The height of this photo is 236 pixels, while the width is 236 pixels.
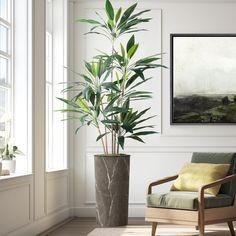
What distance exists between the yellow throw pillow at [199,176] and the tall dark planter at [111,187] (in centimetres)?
71

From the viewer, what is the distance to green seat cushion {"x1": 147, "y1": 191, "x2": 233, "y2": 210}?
5.23m

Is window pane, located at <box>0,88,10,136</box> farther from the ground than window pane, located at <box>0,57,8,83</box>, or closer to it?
closer to it

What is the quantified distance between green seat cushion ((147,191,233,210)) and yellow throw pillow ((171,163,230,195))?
0.14m

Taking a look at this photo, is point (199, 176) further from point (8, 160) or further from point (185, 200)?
point (8, 160)

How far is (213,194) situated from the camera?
17.9 feet

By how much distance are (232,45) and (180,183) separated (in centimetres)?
232

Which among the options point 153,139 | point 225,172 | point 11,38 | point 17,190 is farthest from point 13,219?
point 153,139

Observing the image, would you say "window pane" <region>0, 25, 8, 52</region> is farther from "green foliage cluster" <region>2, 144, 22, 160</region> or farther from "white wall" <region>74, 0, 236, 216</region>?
"white wall" <region>74, 0, 236, 216</region>

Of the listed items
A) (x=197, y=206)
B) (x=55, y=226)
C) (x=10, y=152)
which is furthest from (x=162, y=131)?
(x=10, y=152)

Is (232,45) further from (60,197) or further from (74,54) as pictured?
(60,197)

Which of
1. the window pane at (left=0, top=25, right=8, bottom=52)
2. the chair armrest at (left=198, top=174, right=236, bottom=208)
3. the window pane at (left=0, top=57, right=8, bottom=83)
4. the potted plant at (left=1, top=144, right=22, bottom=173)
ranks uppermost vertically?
the window pane at (left=0, top=25, right=8, bottom=52)

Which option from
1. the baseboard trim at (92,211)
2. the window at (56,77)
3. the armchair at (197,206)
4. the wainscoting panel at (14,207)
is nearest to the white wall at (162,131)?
the baseboard trim at (92,211)

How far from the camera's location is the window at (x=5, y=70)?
206 inches

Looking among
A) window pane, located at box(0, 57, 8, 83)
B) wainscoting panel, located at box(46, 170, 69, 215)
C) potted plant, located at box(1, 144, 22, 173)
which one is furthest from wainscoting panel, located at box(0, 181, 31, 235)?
window pane, located at box(0, 57, 8, 83)
